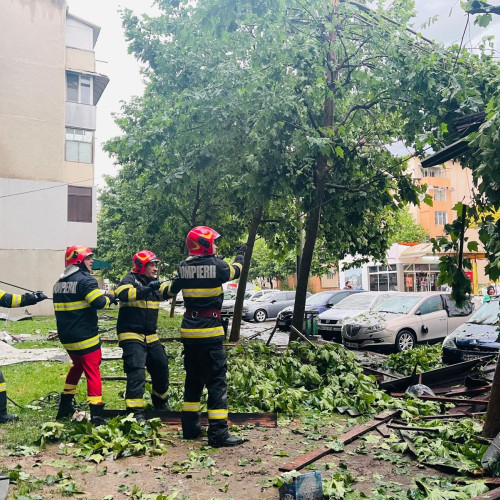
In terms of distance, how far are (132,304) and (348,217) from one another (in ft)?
24.5

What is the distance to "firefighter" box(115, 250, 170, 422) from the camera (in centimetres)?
627

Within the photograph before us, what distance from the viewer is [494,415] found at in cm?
554

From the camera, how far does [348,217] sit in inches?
505

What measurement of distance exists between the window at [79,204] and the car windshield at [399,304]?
61.0 ft

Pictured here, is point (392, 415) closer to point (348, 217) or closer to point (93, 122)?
point (348, 217)

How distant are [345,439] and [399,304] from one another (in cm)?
964

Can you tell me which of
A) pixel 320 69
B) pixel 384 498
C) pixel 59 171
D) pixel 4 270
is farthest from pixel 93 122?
pixel 384 498

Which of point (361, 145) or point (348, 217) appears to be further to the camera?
point (348, 217)

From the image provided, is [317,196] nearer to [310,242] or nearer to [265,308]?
[310,242]

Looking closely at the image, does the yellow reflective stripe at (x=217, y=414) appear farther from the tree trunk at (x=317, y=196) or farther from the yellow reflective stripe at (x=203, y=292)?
the tree trunk at (x=317, y=196)

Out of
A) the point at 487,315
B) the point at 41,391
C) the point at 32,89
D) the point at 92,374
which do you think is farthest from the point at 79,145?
the point at 92,374

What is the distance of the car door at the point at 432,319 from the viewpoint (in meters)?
14.2

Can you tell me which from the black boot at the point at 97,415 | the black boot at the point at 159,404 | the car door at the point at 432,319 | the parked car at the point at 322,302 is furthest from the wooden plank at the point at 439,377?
the parked car at the point at 322,302

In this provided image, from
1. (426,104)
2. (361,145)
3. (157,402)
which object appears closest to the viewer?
(157,402)
